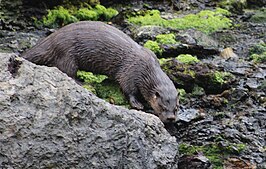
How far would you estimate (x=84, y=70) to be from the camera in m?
5.42

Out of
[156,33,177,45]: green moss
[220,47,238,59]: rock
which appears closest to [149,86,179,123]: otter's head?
[156,33,177,45]: green moss

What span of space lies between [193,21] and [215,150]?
146 inches

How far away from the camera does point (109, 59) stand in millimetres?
5340

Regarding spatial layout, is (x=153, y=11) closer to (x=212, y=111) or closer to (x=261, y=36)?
(x=261, y=36)

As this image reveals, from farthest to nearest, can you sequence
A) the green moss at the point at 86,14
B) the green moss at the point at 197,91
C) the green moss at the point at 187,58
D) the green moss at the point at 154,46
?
the green moss at the point at 86,14 → the green moss at the point at 154,46 → the green moss at the point at 187,58 → the green moss at the point at 197,91

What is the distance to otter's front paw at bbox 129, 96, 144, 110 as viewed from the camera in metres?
5.08

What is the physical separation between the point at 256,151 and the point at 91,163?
1.82 meters

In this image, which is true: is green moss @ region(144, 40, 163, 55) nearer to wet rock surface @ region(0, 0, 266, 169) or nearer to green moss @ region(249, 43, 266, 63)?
wet rock surface @ region(0, 0, 266, 169)

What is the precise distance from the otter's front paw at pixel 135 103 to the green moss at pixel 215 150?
0.65 m

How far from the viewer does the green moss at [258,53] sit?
6688mm

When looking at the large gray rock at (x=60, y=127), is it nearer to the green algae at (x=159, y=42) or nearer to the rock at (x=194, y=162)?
the rock at (x=194, y=162)

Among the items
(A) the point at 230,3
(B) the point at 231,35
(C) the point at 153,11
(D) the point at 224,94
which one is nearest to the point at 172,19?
(C) the point at 153,11

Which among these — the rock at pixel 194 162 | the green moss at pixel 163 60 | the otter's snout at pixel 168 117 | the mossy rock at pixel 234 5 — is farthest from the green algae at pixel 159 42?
the rock at pixel 194 162

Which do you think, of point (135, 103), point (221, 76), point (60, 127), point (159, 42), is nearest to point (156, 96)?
point (135, 103)
